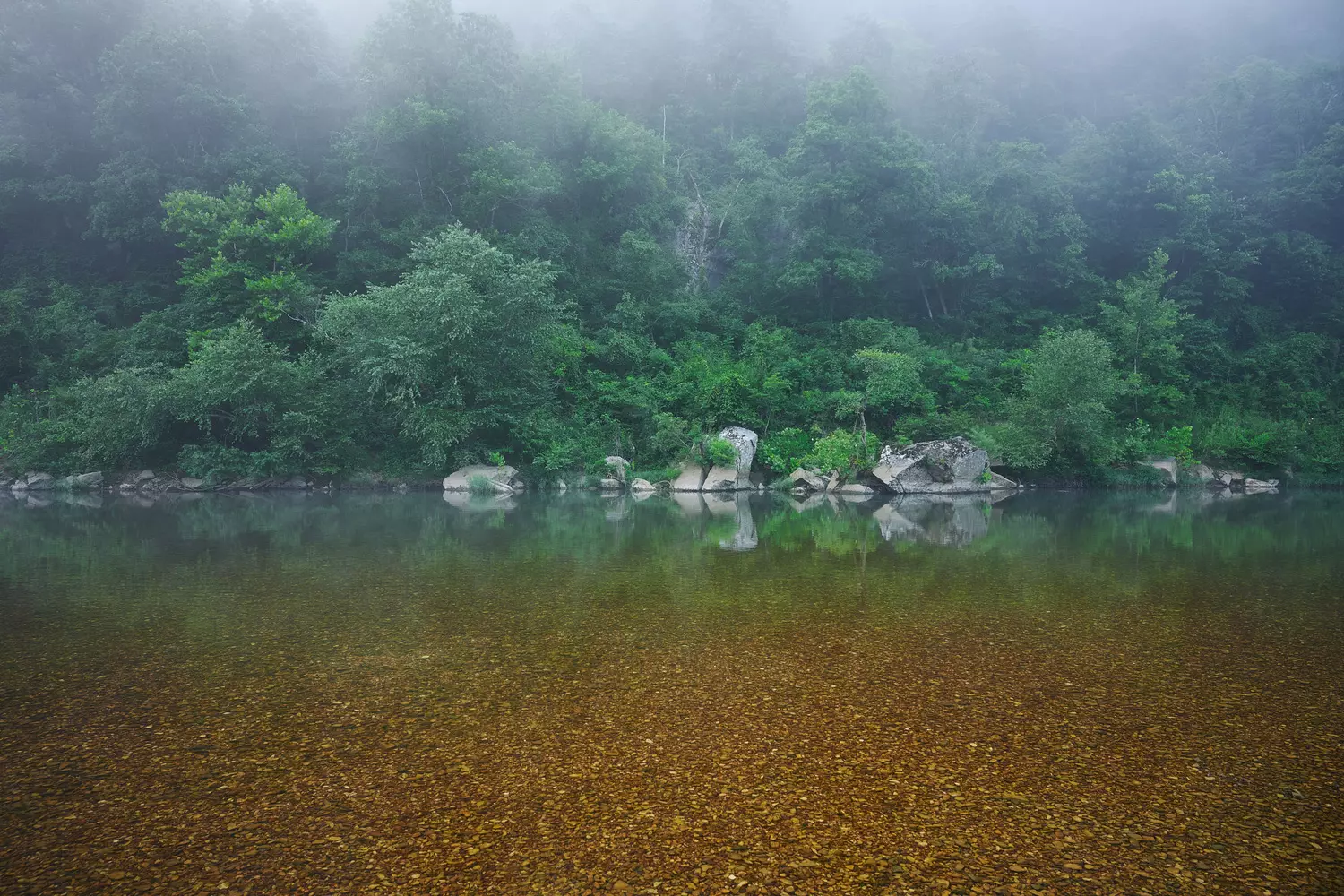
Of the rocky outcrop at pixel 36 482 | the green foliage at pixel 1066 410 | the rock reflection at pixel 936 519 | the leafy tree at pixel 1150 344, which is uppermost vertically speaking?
the leafy tree at pixel 1150 344

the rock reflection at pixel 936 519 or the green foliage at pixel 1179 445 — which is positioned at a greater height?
the green foliage at pixel 1179 445

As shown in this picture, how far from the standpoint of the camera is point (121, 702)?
4.66 m

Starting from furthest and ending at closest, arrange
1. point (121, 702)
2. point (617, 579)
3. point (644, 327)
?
point (644, 327) < point (617, 579) < point (121, 702)

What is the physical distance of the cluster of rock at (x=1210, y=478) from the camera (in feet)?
84.6

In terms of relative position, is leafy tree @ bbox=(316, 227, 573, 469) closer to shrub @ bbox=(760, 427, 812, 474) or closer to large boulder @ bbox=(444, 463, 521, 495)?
large boulder @ bbox=(444, 463, 521, 495)

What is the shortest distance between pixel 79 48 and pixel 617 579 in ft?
146

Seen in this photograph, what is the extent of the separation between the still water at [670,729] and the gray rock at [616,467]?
53.0 feet

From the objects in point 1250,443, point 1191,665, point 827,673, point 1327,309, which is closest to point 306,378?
point 827,673

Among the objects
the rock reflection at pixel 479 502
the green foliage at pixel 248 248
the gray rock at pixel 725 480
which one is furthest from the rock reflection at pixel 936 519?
the green foliage at pixel 248 248

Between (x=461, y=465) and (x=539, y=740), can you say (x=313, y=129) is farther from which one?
(x=539, y=740)

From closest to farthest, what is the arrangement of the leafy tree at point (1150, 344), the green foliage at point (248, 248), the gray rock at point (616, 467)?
1. the gray rock at point (616, 467)
2. the green foliage at point (248, 248)
3. the leafy tree at point (1150, 344)

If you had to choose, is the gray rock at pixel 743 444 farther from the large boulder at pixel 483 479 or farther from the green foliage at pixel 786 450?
the large boulder at pixel 483 479

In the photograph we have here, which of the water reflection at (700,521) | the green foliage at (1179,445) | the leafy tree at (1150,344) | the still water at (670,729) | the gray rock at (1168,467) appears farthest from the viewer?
the leafy tree at (1150,344)

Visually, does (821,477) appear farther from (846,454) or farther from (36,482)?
(36,482)
